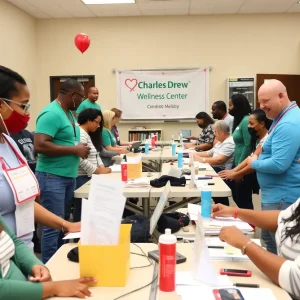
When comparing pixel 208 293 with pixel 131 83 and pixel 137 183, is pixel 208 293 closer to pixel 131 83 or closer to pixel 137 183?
pixel 137 183

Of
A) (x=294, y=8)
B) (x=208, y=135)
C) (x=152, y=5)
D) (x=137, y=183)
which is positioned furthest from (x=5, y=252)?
(x=294, y=8)

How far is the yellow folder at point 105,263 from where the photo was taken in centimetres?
133

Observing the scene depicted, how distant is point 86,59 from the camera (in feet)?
26.7

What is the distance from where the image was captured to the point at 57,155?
2.96 meters

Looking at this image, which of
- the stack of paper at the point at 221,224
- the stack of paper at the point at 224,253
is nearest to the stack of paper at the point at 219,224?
the stack of paper at the point at 221,224

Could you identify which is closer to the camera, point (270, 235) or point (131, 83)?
point (270, 235)

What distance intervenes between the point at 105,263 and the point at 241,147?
334 cm

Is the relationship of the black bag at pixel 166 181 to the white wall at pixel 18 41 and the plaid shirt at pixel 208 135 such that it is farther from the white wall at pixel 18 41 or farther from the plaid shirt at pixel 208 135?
the white wall at pixel 18 41

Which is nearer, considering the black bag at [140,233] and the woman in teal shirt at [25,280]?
the woman in teal shirt at [25,280]

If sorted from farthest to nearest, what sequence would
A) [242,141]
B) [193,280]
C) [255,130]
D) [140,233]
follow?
[242,141], [255,130], [140,233], [193,280]

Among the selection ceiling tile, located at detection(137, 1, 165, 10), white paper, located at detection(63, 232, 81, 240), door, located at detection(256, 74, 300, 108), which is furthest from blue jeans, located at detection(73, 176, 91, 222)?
door, located at detection(256, 74, 300, 108)

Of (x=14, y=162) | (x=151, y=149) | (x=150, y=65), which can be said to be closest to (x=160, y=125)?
(x=150, y=65)

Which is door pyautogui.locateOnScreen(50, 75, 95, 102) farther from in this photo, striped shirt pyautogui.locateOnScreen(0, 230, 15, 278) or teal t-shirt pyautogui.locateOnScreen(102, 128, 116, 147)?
striped shirt pyautogui.locateOnScreen(0, 230, 15, 278)

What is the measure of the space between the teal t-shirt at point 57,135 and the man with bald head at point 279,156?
57.7 inches
